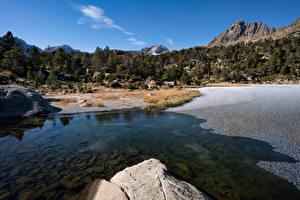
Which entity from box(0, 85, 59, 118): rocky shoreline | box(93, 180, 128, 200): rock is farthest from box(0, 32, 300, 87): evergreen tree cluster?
box(93, 180, 128, 200): rock

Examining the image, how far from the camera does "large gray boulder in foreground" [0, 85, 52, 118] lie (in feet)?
61.9

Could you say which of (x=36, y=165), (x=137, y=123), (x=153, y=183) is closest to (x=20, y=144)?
(x=36, y=165)

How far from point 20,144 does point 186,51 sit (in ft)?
677

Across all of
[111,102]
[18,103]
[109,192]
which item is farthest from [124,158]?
[111,102]

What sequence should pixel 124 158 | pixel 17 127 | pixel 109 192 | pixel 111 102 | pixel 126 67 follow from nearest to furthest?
pixel 109 192 < pixel 124 158 < pixel 17 127 < pixel 111 102 < pixel 126 67

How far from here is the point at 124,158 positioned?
9141mm

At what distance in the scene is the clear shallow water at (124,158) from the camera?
6434 millimetres

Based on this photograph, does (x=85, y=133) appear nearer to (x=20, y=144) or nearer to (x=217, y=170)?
(x=20, y=144)

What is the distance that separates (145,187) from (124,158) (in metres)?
4.16

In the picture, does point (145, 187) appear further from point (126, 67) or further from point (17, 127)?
point (126, 67)

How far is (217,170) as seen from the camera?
25.5ft

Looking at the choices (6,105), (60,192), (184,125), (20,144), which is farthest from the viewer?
(6,105)

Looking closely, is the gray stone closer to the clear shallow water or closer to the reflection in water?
the clear shallow water

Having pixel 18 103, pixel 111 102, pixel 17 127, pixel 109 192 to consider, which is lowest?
pixel 109 192
